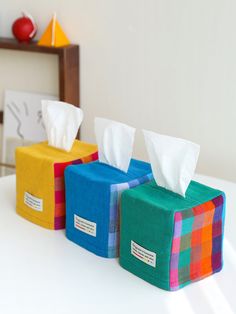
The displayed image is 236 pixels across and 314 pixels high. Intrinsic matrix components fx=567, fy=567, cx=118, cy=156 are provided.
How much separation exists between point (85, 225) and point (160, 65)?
0.85 metres

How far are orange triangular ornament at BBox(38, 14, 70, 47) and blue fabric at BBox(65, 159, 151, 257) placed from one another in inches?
36.7

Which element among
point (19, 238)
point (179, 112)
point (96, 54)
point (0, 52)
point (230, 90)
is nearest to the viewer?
point (19, 238)

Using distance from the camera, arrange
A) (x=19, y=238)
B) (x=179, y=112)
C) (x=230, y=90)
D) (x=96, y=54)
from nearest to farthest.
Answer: (x=19, y=238) → (x=230, y=90) → (x=179, y=112) → (x=96, y=54)

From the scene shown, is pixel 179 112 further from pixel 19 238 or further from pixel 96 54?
pixel 19 238

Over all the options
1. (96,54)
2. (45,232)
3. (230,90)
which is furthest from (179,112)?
(45,232)

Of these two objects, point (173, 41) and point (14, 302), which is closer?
point (14, 302)

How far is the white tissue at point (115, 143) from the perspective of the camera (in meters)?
1.15

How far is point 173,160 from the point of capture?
104 centimetres

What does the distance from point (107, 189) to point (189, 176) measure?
0.53ft

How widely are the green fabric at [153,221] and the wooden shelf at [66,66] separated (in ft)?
3.36

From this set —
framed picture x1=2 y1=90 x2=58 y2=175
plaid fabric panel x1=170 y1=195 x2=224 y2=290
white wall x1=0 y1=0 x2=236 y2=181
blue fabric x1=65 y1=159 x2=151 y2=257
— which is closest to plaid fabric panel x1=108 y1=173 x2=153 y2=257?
blue fabric x1=65 y1=159 x2=151 y2=257

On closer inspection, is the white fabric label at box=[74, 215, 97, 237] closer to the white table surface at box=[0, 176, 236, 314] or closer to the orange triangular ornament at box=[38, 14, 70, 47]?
the white table surface at box=[0, 176, 236, 314]

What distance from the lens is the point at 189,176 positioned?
40.6 inches

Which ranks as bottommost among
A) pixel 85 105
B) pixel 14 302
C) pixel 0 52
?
pixel 14 302
